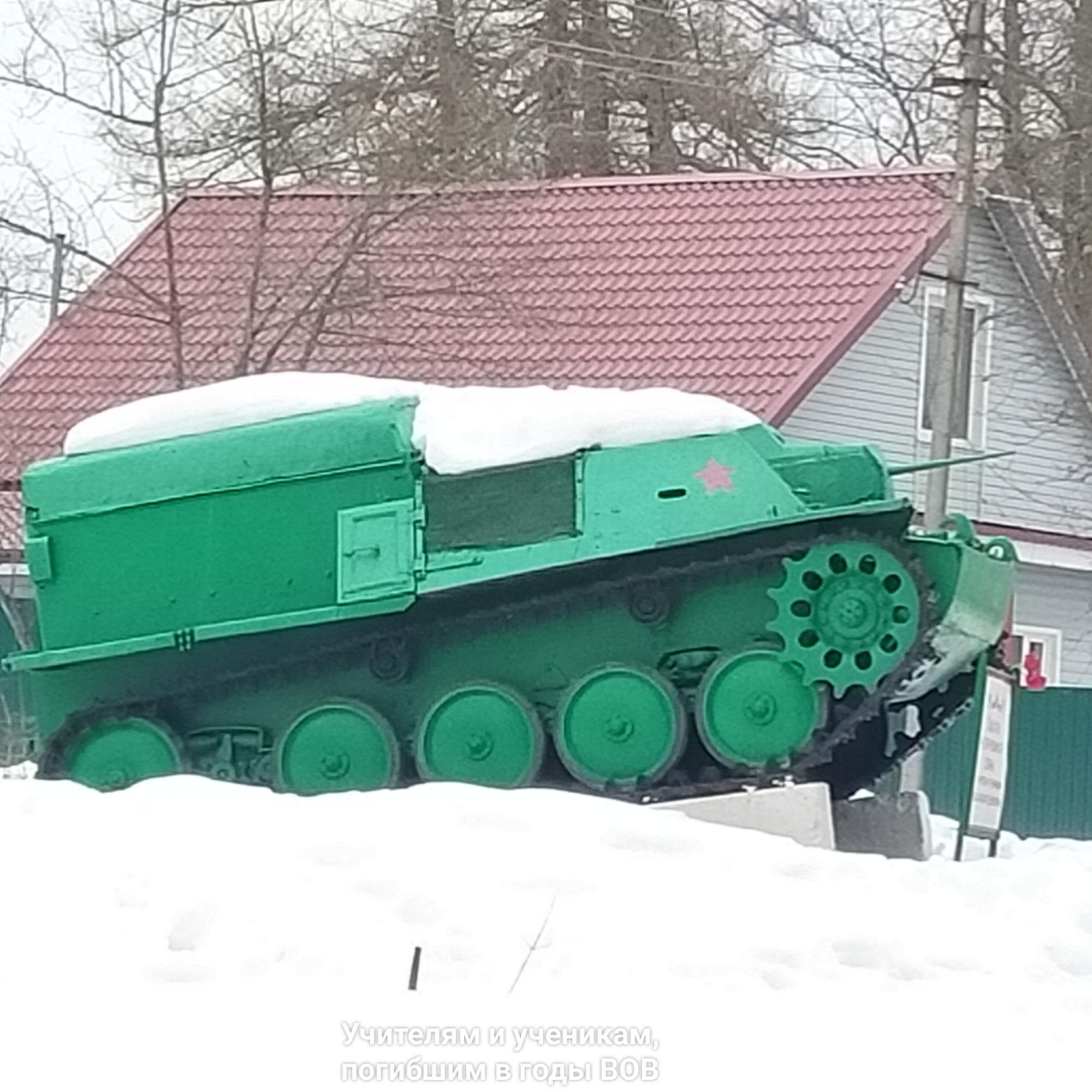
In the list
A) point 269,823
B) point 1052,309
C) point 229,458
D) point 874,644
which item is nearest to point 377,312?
point 1052,309

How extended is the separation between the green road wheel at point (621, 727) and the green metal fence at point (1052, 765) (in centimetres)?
910

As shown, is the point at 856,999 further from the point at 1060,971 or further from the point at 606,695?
the point at 606,695

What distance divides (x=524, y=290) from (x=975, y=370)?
4.68 meters

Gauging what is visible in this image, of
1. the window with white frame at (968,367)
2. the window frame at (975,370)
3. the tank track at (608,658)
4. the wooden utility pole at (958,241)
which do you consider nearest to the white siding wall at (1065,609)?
the window frame at (975,370)

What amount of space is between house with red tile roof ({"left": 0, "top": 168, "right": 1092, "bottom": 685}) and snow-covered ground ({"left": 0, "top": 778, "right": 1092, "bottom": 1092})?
11.5m

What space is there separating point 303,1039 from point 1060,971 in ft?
9.66

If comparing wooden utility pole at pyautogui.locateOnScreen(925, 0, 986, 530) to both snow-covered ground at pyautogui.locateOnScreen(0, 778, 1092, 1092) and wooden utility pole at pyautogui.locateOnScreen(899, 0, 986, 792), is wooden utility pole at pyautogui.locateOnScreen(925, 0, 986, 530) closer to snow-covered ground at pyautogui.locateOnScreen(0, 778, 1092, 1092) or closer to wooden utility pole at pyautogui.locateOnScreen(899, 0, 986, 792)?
wooden utility pole at pyautogui.locateOnScreen(899, 0, 986, 792)

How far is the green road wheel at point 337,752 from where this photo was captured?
524 inches

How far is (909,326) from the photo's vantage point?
80.9 feet

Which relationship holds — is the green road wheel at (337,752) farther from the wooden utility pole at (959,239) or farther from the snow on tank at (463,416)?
the wooden utility pole at (959,239)

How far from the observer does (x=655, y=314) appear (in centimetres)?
2392

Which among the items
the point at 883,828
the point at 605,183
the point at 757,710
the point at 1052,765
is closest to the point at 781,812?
the point at 757,710

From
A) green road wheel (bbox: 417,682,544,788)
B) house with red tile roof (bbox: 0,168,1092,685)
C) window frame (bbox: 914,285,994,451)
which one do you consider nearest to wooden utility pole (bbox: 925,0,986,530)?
house with red tile roof (bbox: 0,168,1092,685)

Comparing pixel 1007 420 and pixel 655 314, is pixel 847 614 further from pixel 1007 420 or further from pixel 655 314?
pixel 1007 420
